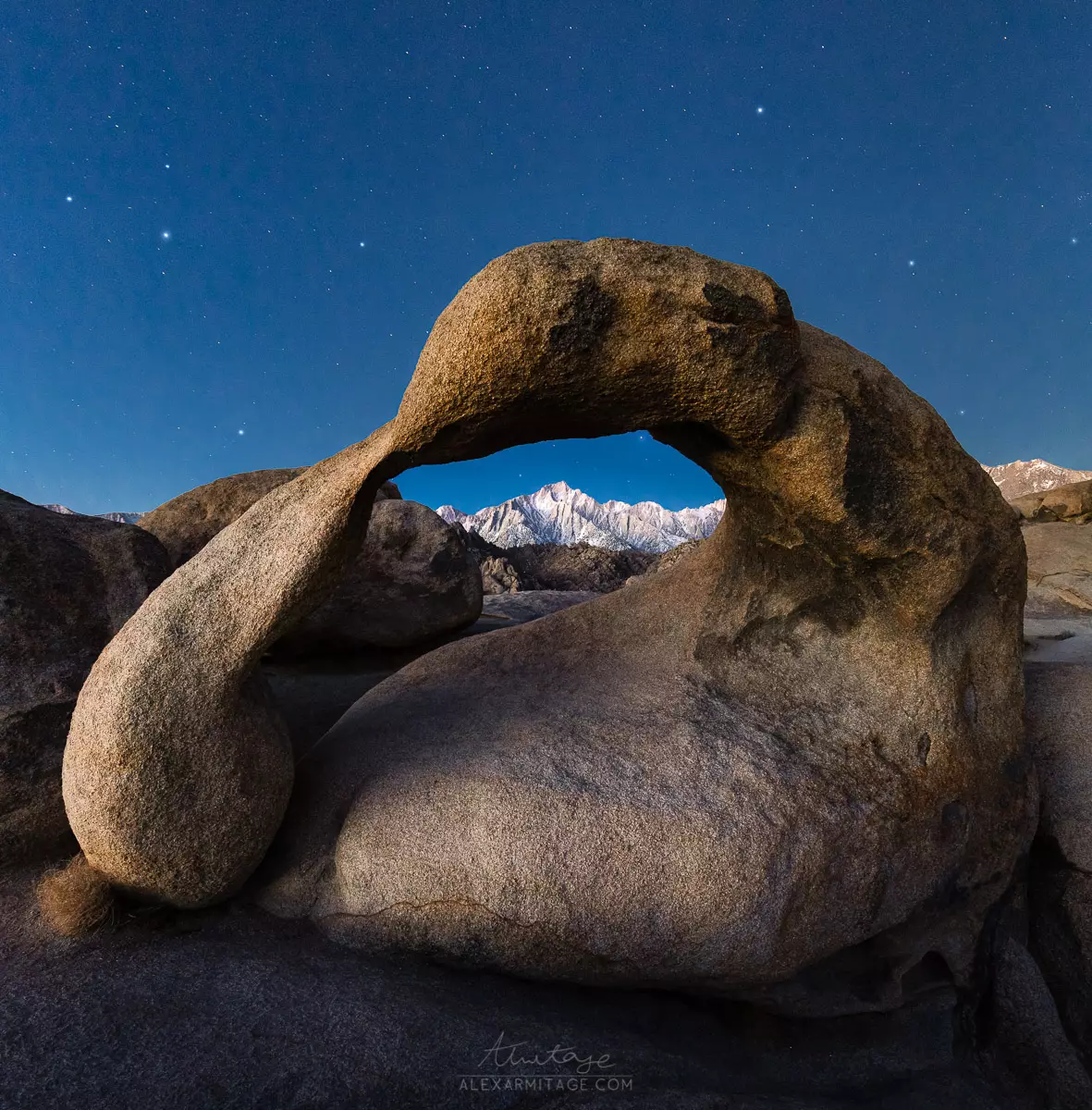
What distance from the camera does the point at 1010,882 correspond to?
Answer: 11.5 ft

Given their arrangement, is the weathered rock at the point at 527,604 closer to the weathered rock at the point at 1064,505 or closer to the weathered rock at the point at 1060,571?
the weathered rock at the point at 1060,571

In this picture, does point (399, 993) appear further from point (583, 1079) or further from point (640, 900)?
point (640, 900)

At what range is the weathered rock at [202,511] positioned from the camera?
4.80 meters

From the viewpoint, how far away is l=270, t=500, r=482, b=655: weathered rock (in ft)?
17.7

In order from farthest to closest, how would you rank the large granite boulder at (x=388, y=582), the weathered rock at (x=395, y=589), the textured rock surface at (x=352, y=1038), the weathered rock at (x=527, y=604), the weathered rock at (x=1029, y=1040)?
the weathered rock at (x=527, y=604)
the weathered rock at (x=395, y=589)
the large granite boulder at (x=388, y=582)
the weathered rock at (x=1029, y=1040)
the textured rock surface at (x=352, y=1038)

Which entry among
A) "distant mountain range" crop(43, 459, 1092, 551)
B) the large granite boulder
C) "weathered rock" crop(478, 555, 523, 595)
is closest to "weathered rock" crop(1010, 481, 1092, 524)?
"weathered rock" crop(478, 555, 523, 595)

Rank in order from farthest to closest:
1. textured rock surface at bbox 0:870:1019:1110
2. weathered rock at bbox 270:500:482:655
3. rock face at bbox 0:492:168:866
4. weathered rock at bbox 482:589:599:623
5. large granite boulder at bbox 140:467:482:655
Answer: weathered rock at bbox 482:589:599:623
weathered rock at bbox 270:500:482:655
large granite boulder at bbox 140:467:482:655
rock face at bbox 0:492:168:866
textured rock surface at bbox 0:870:1019:1110

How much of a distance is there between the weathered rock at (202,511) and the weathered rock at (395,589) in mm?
893

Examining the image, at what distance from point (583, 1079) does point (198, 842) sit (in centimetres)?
164

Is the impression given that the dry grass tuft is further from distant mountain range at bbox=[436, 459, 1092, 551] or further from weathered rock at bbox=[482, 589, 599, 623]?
distant mountain range at bbox=[436, 459, 1092, 551]

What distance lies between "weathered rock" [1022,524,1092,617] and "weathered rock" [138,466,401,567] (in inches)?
369

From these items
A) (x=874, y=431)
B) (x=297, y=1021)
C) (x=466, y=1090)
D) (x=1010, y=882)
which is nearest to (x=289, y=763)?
(x=297, y=1021)

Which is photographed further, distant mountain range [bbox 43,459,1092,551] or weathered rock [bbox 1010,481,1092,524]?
distant mountain range [bbox 43,459,1092,551]

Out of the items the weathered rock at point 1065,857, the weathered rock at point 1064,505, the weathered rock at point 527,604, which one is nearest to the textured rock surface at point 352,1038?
the weathered rock at point 1065,857
